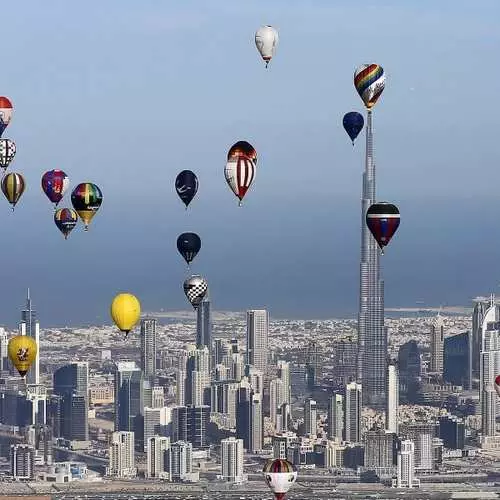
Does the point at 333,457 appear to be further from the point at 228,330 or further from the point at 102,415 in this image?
the point at 228,330

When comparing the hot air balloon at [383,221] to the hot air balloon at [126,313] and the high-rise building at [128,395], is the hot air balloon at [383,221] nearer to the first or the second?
the hot air balloon at [126,313]

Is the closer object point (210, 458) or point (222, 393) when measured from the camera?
point (210, 458)

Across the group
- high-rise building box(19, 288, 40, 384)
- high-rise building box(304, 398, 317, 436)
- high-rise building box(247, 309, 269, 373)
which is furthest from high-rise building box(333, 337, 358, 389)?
high-rise building box(19, 288, 40, 384)

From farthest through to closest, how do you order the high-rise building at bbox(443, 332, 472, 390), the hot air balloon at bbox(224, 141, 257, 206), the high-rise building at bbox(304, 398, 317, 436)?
1. the high-rise building at bbox(443, 332, 472, 390)
2. the high-rise building at bbox(304, 398, 317, 436)
3. the hot air balloon at bbox(224, 141, 257, 206)

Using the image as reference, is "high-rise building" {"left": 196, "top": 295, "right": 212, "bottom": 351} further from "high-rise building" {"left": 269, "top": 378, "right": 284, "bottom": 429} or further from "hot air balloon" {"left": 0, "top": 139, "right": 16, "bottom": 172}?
"hot air balloon" {"left": 0, "top": 139, "right": 16, "bottom": 172}

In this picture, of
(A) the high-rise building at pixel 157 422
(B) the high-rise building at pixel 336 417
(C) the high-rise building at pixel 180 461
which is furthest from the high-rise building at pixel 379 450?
(A) the high-rise building at pixel 157 422

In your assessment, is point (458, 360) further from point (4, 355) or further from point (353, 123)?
point (353, 123)

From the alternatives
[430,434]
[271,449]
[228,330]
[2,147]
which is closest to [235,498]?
[271,449]
